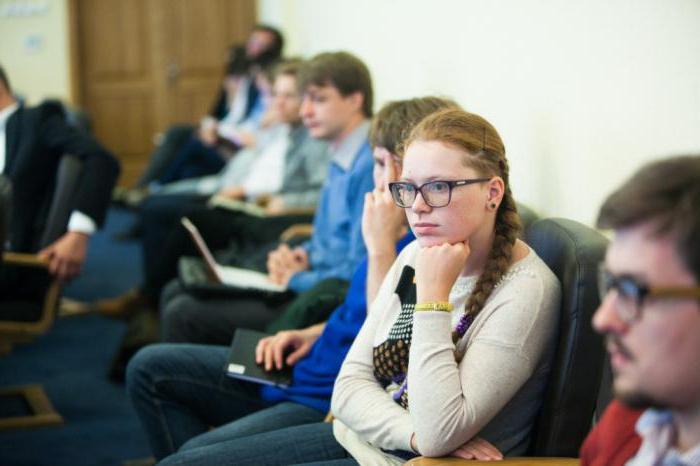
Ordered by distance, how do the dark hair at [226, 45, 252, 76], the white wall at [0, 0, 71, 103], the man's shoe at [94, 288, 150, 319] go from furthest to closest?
the white wall at [0, 0, 71, 103], the dark hair at [226, 45, 252, 76], the man's shoe at [94, 288, 150, 319]


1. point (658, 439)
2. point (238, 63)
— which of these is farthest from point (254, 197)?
point (658, 439)

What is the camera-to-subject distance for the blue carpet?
2986mm

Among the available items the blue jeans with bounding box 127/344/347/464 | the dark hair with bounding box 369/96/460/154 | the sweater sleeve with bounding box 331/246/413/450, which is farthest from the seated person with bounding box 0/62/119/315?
the sweater sleeve with bounding box 331/246/413/450

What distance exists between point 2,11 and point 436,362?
26.4ft

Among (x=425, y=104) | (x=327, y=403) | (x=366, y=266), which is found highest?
(x=425, y=104)

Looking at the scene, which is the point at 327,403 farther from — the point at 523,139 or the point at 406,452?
the point at 523,139

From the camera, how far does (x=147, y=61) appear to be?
8641 millimetres

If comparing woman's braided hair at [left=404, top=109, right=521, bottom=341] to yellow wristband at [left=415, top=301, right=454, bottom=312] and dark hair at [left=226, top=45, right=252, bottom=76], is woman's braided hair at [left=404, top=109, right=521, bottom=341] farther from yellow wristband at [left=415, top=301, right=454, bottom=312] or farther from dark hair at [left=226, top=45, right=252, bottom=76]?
dark hair at [left=226, top=45, right=252, bottom=76]

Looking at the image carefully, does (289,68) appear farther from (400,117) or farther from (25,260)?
(400,117)

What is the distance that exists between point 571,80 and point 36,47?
7.45 meters

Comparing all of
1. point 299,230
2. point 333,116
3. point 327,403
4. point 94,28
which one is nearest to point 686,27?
point 327,403

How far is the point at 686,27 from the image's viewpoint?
150 centimetres

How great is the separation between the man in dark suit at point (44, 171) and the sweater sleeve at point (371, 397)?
68.1 inches

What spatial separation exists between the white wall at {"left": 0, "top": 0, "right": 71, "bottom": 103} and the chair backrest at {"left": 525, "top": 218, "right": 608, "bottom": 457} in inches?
303
